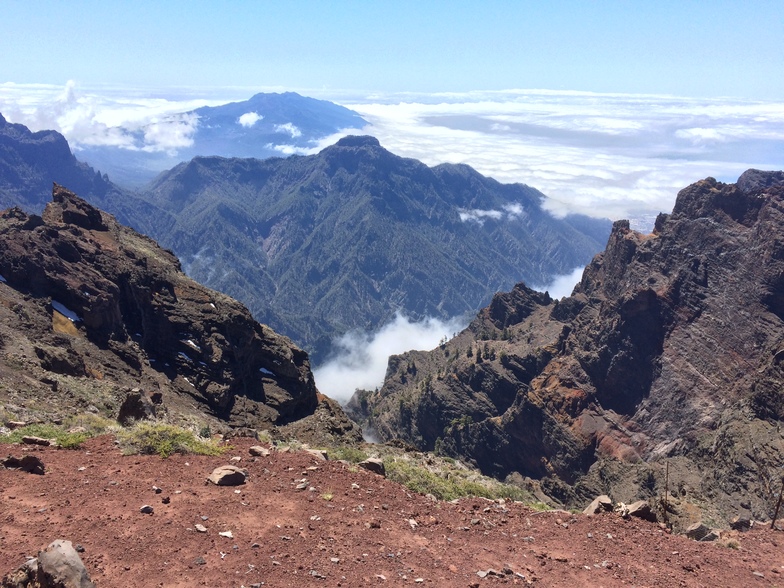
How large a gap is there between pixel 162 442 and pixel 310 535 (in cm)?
702

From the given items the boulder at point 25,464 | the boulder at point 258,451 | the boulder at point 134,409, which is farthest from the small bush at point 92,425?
the boulder at point 258,451

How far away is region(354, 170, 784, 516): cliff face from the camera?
205 ft

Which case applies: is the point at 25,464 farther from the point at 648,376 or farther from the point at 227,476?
the point at 648,376

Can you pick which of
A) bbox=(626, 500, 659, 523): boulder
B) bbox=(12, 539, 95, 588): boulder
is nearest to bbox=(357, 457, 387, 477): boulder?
bbox=(626, 500, 659, 523): boulder

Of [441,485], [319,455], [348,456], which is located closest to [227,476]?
[319,455]

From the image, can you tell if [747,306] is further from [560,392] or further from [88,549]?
[88,549]

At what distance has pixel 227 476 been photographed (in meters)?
16.3

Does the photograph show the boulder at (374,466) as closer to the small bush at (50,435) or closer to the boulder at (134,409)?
the small bush at (50,435)

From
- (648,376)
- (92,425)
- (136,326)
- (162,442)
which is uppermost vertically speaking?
(162,442)

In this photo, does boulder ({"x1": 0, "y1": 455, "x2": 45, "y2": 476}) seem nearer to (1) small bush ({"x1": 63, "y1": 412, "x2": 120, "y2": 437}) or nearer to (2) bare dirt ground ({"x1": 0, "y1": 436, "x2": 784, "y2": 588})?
(2) bare dirt ground ({"x1": 0, "y1": 436, "x2": 784, "y2": 588})

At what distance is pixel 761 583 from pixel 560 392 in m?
82.1

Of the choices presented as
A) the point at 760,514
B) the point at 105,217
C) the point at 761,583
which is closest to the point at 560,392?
the point at 760,514

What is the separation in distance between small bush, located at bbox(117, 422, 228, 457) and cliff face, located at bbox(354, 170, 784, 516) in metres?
48.2

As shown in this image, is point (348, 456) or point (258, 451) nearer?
point (258, 451)
